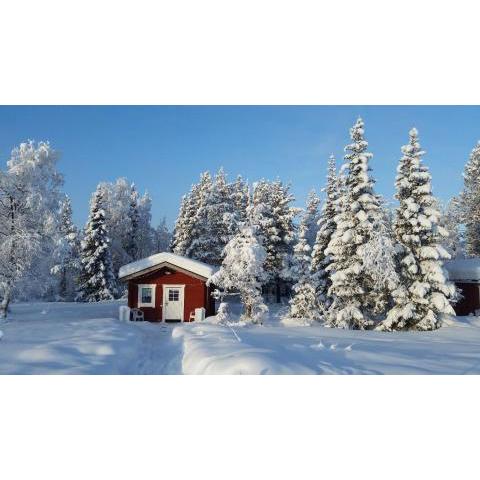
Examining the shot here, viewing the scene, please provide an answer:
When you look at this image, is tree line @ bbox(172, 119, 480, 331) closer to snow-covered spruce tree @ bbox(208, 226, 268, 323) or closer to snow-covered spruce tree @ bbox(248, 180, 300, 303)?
snow-covered spruce tree @ bbox(208, 226, 268, 323)

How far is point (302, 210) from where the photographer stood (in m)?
34.8

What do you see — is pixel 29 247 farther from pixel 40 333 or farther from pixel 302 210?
pixel 302 210

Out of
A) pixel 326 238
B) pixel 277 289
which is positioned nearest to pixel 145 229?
pixel 277 289

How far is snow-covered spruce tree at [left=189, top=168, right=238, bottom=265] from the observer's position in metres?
37.4

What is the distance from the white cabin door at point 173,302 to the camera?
2206cm

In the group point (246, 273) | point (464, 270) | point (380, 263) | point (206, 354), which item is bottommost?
point (206, 354)

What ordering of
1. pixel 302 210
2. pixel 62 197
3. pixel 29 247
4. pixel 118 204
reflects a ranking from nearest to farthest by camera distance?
pixel 29 247, pixel 62 197, pixel 302 210, pixel 118 204

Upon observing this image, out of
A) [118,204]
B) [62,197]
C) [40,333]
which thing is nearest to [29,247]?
[62,197]

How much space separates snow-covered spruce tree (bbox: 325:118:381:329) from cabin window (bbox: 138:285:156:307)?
30.2ft

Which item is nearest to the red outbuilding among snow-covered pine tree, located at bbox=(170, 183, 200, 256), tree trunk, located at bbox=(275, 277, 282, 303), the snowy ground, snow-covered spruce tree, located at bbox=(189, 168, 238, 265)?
the snowy ground

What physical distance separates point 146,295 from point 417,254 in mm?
14143

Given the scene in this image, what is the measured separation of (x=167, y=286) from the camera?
73.0 feet

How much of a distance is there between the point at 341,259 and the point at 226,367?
13841 mm

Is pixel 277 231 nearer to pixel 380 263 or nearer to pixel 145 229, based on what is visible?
pixel 380 263
